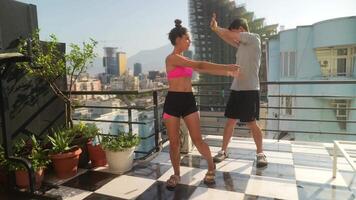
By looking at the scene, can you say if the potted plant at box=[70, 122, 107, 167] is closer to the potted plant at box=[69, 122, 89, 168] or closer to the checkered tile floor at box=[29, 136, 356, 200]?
A: the potted plant at box=[69, 122, 89, 168]

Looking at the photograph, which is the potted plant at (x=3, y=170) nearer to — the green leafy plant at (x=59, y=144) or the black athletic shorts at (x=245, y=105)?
the green leafy plant at (x=59, y=144)

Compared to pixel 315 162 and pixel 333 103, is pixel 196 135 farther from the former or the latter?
pixel 333 103

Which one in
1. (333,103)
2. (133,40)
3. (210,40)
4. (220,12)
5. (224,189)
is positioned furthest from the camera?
(220,12)

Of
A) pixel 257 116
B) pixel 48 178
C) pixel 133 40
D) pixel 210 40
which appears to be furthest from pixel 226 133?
pixel 210 40

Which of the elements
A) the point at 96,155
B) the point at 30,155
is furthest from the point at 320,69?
the point at 30,155

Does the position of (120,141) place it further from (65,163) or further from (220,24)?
(220,24)

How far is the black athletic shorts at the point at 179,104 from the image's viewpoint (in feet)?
7.22

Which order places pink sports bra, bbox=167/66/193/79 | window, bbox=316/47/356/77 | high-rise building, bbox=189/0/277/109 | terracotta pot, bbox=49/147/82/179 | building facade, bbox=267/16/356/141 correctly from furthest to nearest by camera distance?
1. high-rise building, bbox=189/0/277/109
2. window, bbox=316/47/356/77
3. building facade, bbox=267/16/356/141
4. terracotta pot, bbox=49/147/82/179
5. pink sports bra, bbox=167/66/193/79

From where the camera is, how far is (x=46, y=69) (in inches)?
106

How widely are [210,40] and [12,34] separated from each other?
26267mm

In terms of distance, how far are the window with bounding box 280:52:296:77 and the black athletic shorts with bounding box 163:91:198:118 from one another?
46.7 ft

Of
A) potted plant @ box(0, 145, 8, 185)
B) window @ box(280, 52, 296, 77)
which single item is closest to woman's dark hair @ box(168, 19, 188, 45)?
potted plant @ box(0, 145, 8, 185)

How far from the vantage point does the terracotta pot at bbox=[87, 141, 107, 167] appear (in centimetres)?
288

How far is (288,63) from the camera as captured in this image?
50.1 feet
